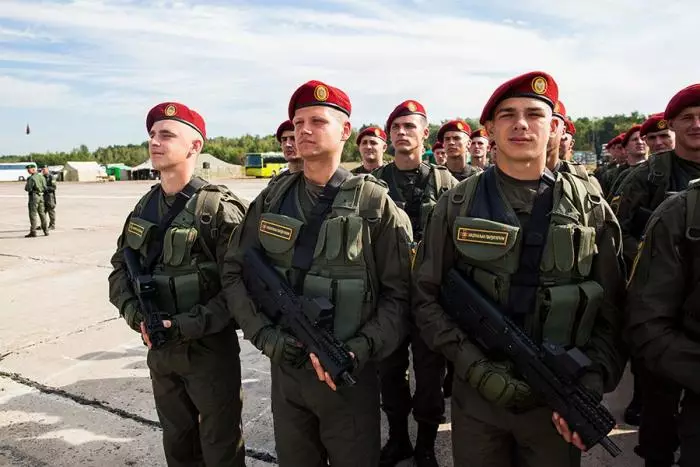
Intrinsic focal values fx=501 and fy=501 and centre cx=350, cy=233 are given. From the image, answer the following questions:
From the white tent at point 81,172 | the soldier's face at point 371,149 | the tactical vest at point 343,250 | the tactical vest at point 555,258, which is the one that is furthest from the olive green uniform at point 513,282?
the white tent at point 81,172

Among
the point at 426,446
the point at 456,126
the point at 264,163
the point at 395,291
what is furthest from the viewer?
the point at 264,163

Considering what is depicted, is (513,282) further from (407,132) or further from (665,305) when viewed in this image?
(407,132)

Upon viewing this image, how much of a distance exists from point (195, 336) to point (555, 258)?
1.77m

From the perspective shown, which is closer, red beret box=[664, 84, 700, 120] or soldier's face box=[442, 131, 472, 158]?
red beret box=[664, 84, 700, 120]

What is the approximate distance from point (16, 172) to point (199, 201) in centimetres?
6977

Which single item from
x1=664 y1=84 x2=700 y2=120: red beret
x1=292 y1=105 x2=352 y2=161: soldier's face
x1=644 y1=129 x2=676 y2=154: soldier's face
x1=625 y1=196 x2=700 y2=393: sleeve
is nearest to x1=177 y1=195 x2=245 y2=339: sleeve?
x1=292 y1=105 x2=352 y2=161: soldier's face

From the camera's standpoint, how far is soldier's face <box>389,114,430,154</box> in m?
4.07

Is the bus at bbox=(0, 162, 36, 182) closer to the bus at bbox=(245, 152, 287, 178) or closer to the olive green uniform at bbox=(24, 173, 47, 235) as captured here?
the bus at bbox=(245, 152, 287, 178)

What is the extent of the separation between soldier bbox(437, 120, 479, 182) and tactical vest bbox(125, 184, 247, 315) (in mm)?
3003

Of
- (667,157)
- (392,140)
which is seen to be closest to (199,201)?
(392,140)

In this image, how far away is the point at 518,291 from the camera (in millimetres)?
2041

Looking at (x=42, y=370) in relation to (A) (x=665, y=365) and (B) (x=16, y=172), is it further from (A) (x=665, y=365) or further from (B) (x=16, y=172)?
(B) (x=16, y=172)

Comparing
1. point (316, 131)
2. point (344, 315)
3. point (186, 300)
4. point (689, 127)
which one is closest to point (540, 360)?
point (344, 315)

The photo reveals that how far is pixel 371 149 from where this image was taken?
225 inches
